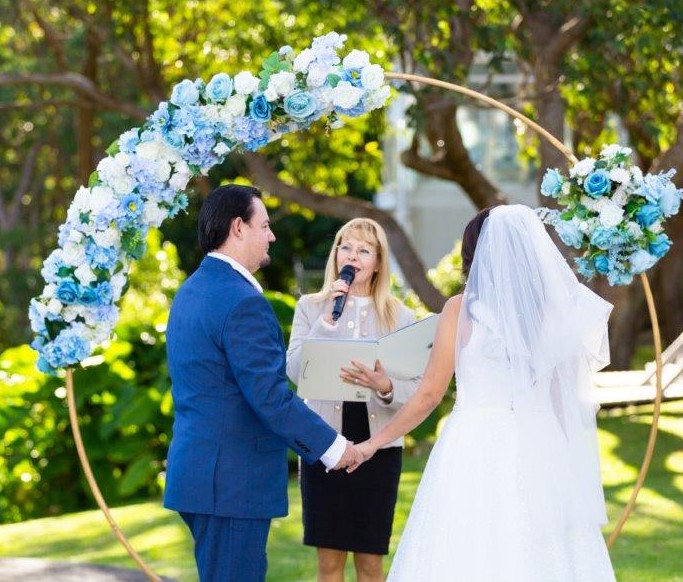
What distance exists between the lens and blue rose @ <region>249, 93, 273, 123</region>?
5.18 metres

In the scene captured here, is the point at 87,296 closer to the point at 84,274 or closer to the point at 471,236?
the point at 84,274

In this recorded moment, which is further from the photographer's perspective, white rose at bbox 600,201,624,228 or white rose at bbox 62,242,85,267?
white rose at bbox 62,242,85,267

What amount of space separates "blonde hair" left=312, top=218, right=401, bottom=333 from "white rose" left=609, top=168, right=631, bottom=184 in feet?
3.37

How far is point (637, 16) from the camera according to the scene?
973 cm

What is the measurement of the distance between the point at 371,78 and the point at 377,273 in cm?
94

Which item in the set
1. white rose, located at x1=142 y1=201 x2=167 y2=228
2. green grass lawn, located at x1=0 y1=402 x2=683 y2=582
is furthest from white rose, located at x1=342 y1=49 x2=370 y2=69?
green grass lawn, located at x1=0 y1=402 x2=683 y2=582

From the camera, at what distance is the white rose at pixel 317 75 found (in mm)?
5152

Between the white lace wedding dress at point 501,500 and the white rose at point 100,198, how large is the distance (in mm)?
1568

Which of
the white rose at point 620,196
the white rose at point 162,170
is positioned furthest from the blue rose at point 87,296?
the white rose at point 620,196

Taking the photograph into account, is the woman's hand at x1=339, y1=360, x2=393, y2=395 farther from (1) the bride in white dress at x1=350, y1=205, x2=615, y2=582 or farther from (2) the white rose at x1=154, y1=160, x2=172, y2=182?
(2) the white rose at x1=154, y1=160, x2=172, y2=182

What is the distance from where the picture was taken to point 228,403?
15.2 ft

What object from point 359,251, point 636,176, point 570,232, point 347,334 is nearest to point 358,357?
point 347,334

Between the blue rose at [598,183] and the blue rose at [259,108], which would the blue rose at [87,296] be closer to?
the blue rose at [259,108]

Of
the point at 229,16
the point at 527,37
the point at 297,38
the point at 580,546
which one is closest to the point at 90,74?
the point at 229,16
